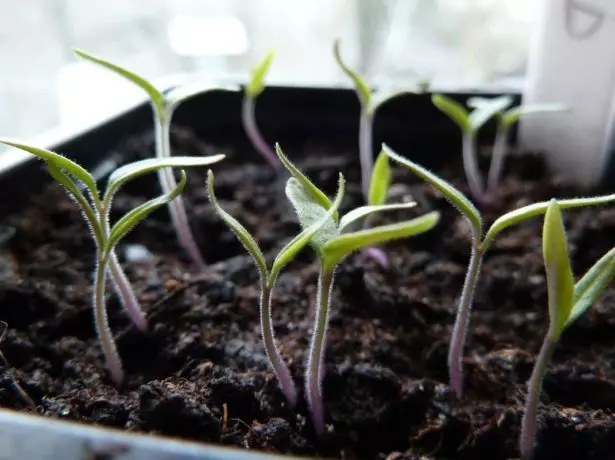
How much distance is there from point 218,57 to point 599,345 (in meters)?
1.24

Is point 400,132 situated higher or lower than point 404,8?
lower

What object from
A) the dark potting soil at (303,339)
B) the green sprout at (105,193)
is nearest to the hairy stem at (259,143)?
the dark potting soil at (303,339)

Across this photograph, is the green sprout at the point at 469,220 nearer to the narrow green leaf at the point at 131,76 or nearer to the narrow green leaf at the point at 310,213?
the narrow green leaf at the point at 310,213

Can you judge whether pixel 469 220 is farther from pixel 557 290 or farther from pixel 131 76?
pixel 131 76

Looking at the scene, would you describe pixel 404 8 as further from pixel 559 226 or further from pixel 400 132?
pixel 559 226

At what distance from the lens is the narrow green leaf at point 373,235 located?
0.40 m

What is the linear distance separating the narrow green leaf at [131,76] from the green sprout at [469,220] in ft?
1.08

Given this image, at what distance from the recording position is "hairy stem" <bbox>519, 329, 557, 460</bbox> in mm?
488

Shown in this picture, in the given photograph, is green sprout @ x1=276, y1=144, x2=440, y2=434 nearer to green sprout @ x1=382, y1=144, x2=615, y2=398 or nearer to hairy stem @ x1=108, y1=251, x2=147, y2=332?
green sprout @ x1=382, y1=144, x2=615, y2=398

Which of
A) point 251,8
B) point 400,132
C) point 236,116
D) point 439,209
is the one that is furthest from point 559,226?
point 251,8

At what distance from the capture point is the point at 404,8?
4.95ft

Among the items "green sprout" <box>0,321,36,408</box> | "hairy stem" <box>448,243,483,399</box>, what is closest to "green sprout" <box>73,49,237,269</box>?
"green sprout" <box>0,321,36,408</box>

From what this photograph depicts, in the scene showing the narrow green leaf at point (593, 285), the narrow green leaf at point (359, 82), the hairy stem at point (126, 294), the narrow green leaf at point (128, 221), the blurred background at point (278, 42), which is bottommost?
the hairy stem at point (126, 294)

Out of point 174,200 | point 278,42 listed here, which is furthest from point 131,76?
point 278,42
